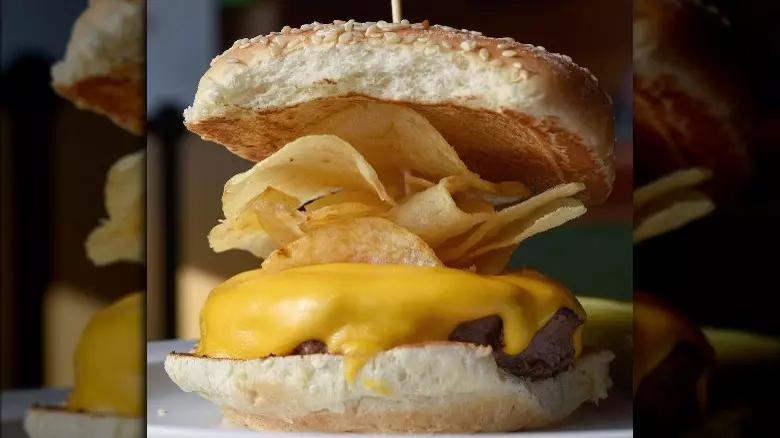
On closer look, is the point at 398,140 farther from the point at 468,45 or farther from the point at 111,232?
the point at 111,232

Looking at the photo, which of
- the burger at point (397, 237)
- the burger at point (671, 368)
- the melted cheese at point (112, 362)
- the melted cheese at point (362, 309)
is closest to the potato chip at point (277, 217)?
the burger at point (397, 237)

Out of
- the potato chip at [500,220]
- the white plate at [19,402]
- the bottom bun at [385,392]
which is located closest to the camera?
the white plate at [19,402]

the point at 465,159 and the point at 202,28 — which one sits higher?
the point at 202,28

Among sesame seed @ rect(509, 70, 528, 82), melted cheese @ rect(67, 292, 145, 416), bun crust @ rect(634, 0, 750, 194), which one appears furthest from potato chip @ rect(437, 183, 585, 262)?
melted cheese @ rect(67, 292, 145, 416)

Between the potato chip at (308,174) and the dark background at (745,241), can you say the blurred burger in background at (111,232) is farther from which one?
the potato chip at (308,174)

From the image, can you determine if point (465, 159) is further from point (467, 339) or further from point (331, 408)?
point (331, 408)

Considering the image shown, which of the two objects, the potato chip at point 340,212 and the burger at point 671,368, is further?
the potato chip at point 340,212

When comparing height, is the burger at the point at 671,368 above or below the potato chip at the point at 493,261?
above

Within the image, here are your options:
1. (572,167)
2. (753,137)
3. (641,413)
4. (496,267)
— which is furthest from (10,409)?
(572,167)
